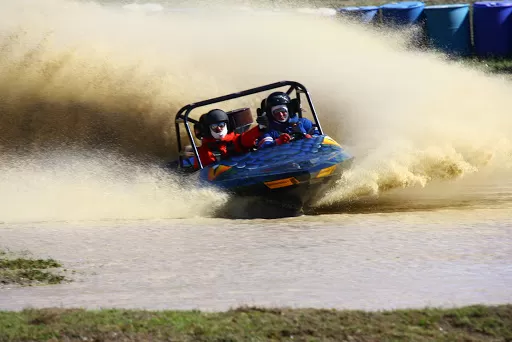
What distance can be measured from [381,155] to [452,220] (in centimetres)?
263

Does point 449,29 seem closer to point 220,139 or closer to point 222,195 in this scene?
point 220,139

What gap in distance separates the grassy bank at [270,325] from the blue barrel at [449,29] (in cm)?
1857

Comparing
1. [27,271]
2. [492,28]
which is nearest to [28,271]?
[27,271]

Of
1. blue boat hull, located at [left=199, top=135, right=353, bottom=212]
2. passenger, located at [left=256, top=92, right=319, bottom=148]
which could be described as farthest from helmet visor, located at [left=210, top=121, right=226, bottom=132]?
blue boat hull, located at [left=199, top=135, right=353, bottom=212]

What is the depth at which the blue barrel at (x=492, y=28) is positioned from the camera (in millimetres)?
23688

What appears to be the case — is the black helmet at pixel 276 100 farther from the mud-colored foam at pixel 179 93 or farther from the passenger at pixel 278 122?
the mud-colored foam at pixel 179 93

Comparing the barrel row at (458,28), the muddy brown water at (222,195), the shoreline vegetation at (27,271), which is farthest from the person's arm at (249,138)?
the barrel row at (458,28)

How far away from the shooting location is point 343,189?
41.6 feet

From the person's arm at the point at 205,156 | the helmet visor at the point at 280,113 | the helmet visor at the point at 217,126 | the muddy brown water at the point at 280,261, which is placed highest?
the helmet visor at the point at 280,113

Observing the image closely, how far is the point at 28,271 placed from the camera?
352 inches

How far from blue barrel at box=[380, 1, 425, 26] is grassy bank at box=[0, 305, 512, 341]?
18824 mm

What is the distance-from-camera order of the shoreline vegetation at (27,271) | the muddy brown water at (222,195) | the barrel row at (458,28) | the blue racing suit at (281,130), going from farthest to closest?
the barrel row at (458,28)
the blue racing suit at (281,130)
the shoreline vegetation at (27,271)
the muddy brown water at (222,195)

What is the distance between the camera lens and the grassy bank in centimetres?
608

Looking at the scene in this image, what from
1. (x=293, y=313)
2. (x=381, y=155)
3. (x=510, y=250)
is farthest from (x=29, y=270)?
(x=381, y=155)
